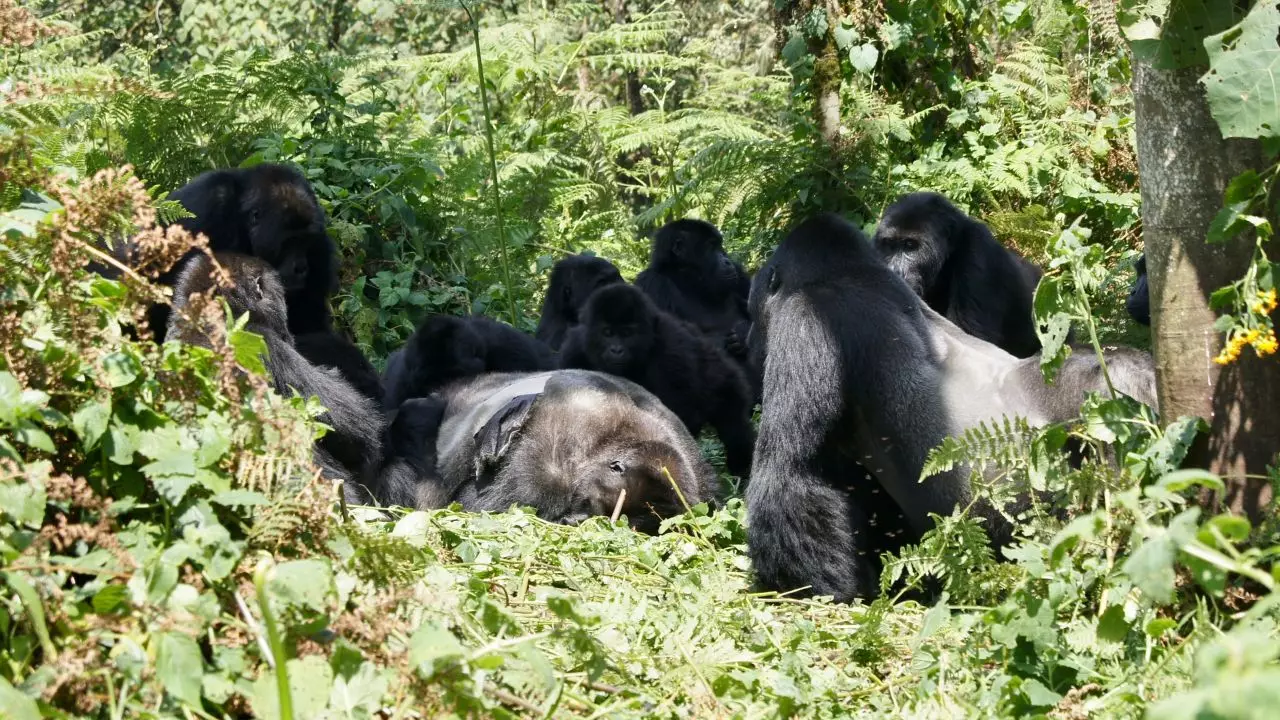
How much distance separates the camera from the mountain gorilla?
12.0ft

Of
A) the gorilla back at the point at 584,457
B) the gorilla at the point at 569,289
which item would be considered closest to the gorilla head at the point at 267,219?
the gorilla back at the point at 584,457

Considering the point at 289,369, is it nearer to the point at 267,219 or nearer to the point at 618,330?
the point at 267,219

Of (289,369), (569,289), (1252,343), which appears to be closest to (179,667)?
(1252,343)

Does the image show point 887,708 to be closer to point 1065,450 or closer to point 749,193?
point 1065,450

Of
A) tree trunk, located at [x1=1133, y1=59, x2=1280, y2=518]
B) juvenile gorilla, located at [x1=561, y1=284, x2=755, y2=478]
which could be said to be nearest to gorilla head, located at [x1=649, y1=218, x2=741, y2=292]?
juvenile gorilla, located at [x1=561, y1=284, x2=755, y2=478]

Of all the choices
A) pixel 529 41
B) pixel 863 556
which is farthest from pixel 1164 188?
pixel 529 41

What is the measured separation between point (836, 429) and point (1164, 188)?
1307 mm

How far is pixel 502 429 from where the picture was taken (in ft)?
15.8

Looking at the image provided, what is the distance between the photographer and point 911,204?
216 inches

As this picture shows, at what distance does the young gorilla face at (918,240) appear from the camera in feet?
17.7

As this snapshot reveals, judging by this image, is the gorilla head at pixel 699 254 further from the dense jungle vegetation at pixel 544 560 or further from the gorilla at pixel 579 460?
the dense jungle vegetation at pixel 544 560

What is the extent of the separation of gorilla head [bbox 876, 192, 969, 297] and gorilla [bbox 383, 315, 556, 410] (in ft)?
5.51

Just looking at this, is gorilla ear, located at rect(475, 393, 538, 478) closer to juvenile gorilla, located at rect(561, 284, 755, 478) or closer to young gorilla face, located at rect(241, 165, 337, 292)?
young gorilla face, located at rect(241, 165, 337, 292)

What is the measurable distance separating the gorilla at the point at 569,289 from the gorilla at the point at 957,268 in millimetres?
1934
